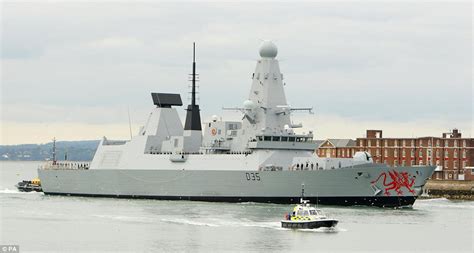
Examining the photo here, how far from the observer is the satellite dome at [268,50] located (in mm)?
61125

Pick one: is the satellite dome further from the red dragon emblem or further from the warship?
the red dragon emblem

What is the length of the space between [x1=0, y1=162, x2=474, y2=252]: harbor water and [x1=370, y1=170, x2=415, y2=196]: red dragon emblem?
1271mm

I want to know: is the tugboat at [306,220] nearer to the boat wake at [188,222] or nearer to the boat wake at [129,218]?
the boat wake at [188,222]

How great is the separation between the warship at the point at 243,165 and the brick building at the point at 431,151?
2154 centimetres

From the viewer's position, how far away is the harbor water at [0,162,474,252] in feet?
129

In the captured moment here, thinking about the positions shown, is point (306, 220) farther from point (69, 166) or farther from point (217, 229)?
point (69, 166)

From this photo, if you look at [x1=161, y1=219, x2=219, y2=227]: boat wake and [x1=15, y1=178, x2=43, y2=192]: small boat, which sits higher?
[x1=15, y1=178, x2=43, y2=192]: small boat

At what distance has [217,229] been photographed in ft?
146

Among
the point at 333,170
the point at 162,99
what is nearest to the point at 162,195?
the point at 162,99

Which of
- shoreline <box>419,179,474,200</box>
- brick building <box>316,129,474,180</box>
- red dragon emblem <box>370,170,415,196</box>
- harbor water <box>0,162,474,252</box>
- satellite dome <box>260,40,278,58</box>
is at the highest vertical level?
satellite dome <box>260,40,278,58</box>

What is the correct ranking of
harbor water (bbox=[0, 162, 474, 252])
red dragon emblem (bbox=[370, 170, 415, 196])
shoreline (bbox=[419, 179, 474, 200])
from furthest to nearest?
shoreline (bbox=[419, 179, 474, 200]) < red dragon emblem (bbox=[370, 170, 415, 196]) < harbor water (bbox=[0, 162, 474, 252])

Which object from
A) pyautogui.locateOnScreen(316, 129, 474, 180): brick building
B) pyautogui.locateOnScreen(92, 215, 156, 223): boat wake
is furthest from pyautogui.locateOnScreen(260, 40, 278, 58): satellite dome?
pyautogui.locateOnScreen(316, 129, 474, 180): brick building

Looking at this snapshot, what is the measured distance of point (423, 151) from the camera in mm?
86750

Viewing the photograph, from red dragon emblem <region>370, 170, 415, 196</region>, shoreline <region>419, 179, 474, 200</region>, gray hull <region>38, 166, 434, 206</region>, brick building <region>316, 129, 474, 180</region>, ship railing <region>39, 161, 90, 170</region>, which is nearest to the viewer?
gray hull <region>38, 166, 434, 206</region>
